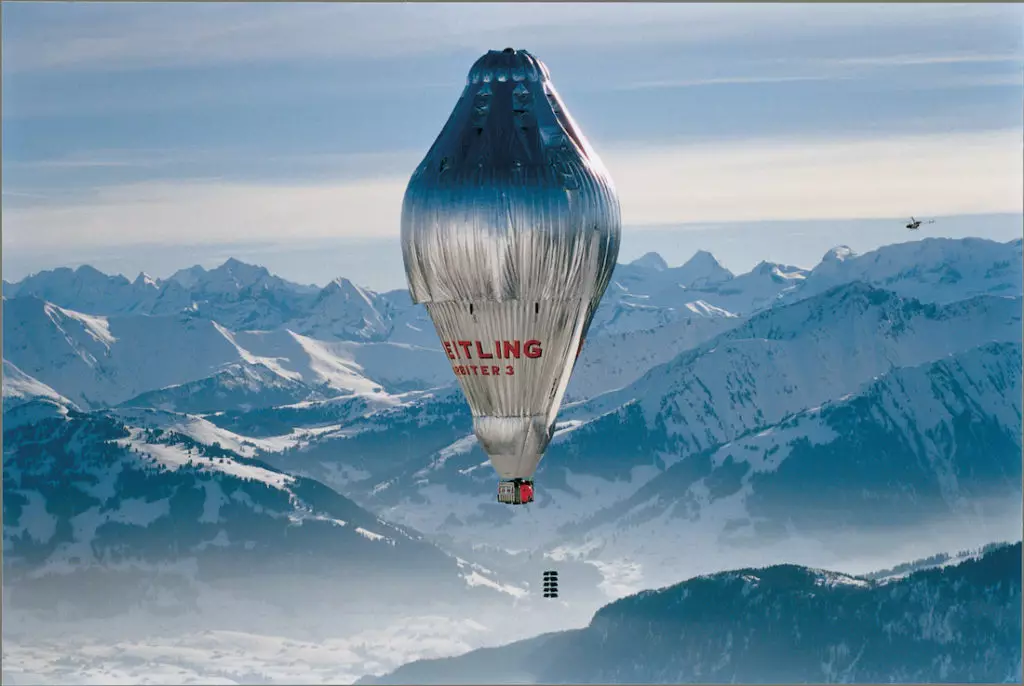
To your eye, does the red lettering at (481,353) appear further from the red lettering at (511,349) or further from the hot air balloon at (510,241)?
the red lettering at (511,349)

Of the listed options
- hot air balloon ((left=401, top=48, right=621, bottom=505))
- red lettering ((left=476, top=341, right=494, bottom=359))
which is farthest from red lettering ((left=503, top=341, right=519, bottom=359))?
red lettering ((left=476, top=341, right=494, bottom=359))

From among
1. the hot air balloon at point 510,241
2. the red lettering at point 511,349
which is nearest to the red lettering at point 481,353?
the hot air balloon at point 510,241

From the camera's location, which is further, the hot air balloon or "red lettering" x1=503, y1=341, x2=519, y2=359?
"red lettering" x1=503, y1=341, x2=519, y2=359

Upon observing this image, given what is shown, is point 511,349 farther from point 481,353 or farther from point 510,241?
point 510,241

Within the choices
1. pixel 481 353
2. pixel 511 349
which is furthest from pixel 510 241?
pixel 481 353

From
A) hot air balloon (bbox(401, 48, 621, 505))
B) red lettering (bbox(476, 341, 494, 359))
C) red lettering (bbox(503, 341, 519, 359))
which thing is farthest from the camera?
red lettering (bbox(476, 341, 494, 359))

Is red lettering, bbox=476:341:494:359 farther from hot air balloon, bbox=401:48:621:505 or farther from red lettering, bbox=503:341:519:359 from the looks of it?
red lettering, bbox=503:341:519:359
